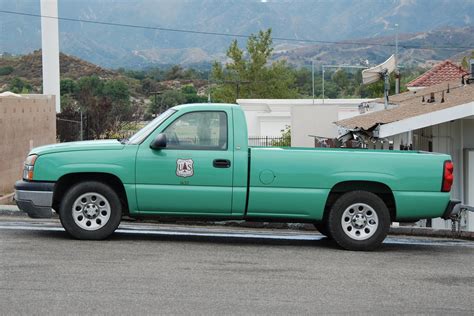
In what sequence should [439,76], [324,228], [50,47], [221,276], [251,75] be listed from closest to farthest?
[221,276] < [324,228] < [439,76] < [50,47] < [251,75]

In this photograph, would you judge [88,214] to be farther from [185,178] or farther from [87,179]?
[185,178]

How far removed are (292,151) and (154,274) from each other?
10.6 feet

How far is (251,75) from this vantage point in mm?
86625

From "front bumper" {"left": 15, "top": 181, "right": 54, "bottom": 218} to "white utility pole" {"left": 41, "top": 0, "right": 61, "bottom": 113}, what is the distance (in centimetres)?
6824

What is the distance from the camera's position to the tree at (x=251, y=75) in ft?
275

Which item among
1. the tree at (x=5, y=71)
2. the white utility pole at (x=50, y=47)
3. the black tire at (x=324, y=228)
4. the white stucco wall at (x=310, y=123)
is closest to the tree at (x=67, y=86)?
the tree at (x=5, y=71)

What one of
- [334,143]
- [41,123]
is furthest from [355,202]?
[41,123]

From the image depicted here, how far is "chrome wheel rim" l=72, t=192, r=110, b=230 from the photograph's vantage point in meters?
11.8

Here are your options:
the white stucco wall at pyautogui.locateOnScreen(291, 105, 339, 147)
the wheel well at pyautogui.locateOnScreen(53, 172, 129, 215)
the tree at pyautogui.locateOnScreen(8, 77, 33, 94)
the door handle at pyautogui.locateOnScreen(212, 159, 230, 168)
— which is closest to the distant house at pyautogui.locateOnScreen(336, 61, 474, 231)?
the door handle at pyautogui.locateOnScreen(212, 159, 230, 168)

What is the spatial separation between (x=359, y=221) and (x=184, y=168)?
2427 millimetres

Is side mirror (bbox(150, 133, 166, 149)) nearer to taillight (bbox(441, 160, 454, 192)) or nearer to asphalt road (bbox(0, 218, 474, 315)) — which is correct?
asphalt road (bbox(0, 218, 474, 315))

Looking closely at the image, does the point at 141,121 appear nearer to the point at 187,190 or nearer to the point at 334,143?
the point at 334,143

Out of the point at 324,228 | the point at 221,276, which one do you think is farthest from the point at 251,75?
the point at 221,276

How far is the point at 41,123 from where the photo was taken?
3928 cm
